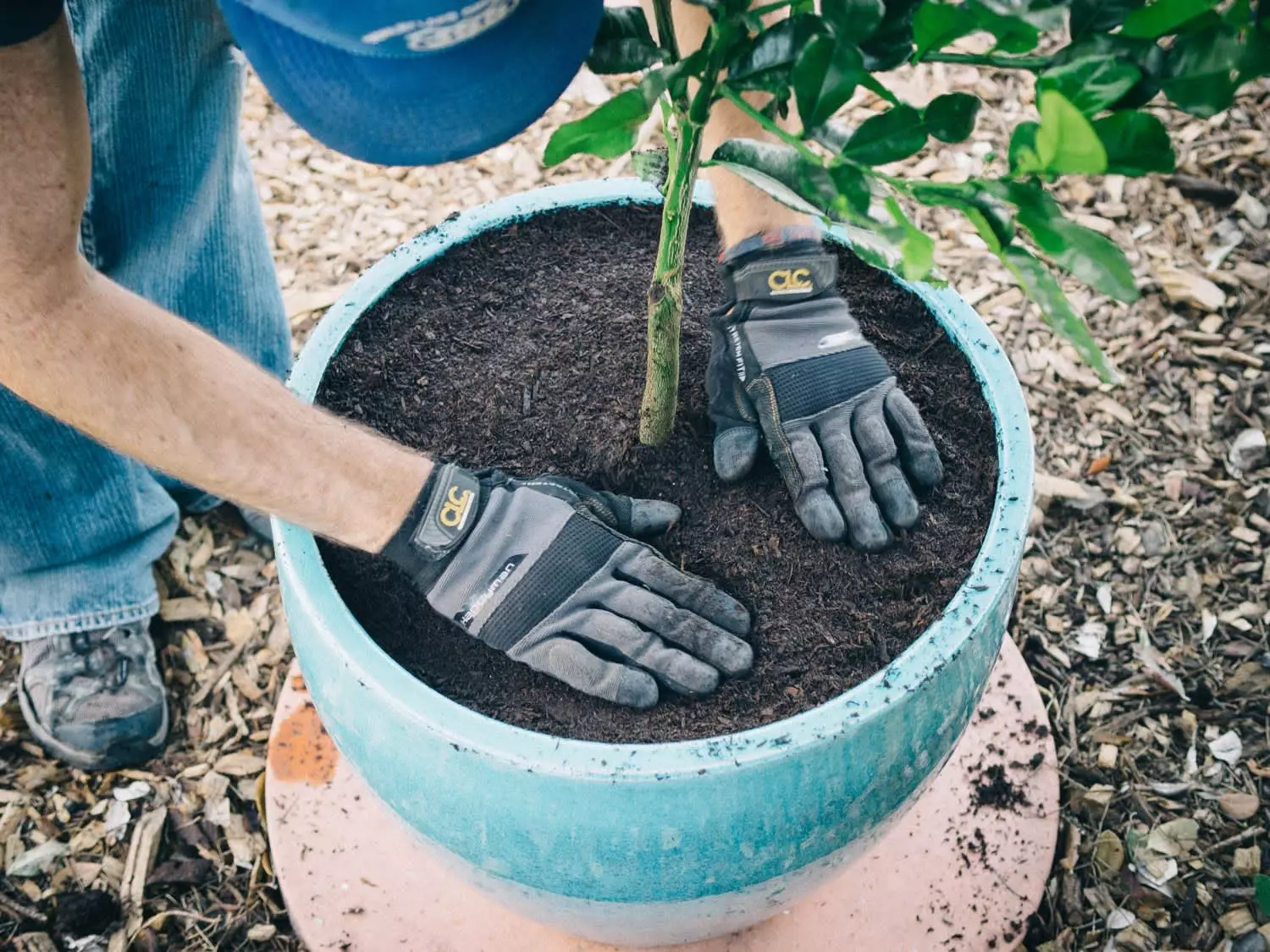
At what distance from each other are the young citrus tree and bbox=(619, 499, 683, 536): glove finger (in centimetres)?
47

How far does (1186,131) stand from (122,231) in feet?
7.18

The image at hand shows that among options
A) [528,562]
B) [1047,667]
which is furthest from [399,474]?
[1047,667]

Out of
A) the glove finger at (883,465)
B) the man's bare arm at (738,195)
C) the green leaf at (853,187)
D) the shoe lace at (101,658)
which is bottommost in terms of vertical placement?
the shoe lace at (101,658)

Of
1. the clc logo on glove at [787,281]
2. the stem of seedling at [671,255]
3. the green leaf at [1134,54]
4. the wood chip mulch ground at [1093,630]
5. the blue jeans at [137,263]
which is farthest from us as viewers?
the wood chip mulch ground at [1093,630]

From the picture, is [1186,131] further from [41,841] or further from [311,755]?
[41,841]

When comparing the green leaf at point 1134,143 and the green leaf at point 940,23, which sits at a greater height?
the green leaf at point 940,23

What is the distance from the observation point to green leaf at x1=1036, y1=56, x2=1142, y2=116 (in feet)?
2.27

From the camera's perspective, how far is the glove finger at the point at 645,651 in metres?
1.16

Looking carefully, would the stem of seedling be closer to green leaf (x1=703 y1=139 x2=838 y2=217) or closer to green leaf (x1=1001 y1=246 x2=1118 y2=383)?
green leaf (x1=703 y1=139 x2=838 y2=217)

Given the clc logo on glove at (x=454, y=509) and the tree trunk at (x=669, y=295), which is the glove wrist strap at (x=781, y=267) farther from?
the clc logo on glove at (x=454, y=509)

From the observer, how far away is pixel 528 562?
1.24 meters

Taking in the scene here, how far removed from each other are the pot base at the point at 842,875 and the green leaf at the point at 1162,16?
3.43 ft

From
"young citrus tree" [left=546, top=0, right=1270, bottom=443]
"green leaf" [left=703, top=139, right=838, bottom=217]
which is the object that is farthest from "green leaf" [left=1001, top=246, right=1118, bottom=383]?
Answer: "green leaf" [left=703, top=139, right=838, bottom=217]

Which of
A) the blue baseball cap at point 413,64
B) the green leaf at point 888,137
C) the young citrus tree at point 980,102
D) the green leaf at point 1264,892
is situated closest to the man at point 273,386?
the blue baseball cap at point 413,64
